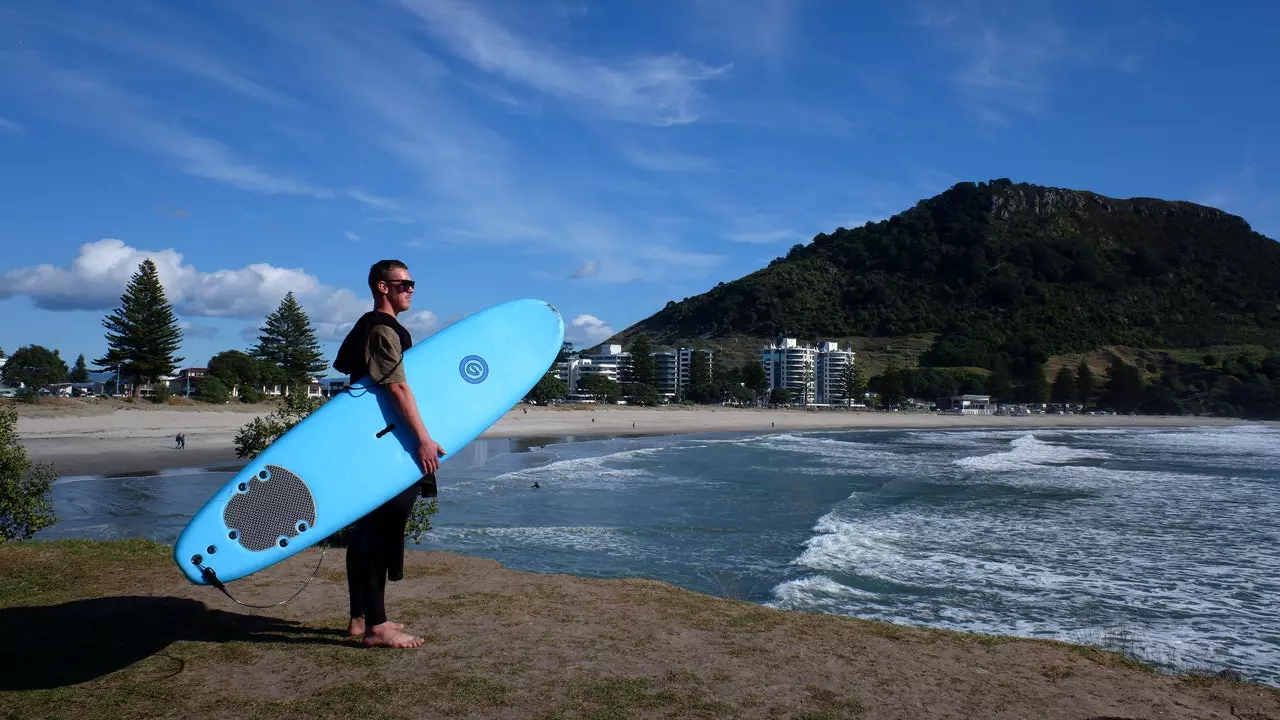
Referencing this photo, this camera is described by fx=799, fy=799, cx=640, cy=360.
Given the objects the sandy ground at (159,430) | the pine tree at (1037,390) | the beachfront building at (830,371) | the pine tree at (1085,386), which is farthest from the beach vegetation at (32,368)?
the pine tree at (1085,386)

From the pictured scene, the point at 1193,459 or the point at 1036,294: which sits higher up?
the point at 1036,294

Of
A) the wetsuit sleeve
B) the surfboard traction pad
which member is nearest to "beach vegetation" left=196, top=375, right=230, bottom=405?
the surfboard traction pad

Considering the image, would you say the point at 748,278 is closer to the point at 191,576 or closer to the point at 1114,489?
the point at 1114,489

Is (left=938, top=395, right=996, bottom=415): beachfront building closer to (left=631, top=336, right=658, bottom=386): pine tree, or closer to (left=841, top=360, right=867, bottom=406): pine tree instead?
(left=841, top=360, right=867, bottom=406): pine tree

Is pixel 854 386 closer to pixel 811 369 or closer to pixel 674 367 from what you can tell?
pixel 811 369

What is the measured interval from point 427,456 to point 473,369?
71 centimetres

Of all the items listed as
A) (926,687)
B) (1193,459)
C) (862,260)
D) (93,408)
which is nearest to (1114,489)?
(1193,459)

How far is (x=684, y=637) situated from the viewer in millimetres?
4117

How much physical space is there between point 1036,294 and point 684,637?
156008 millimetres

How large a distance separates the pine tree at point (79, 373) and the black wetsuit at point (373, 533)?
10943cm

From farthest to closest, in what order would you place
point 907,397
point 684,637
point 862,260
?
point 862,260
point 907,397
point 684,637

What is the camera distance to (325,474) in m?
3.61

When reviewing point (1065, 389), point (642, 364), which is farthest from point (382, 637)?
point (1065, 389)

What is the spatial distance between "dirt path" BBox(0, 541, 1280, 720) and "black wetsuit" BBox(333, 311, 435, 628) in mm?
257
